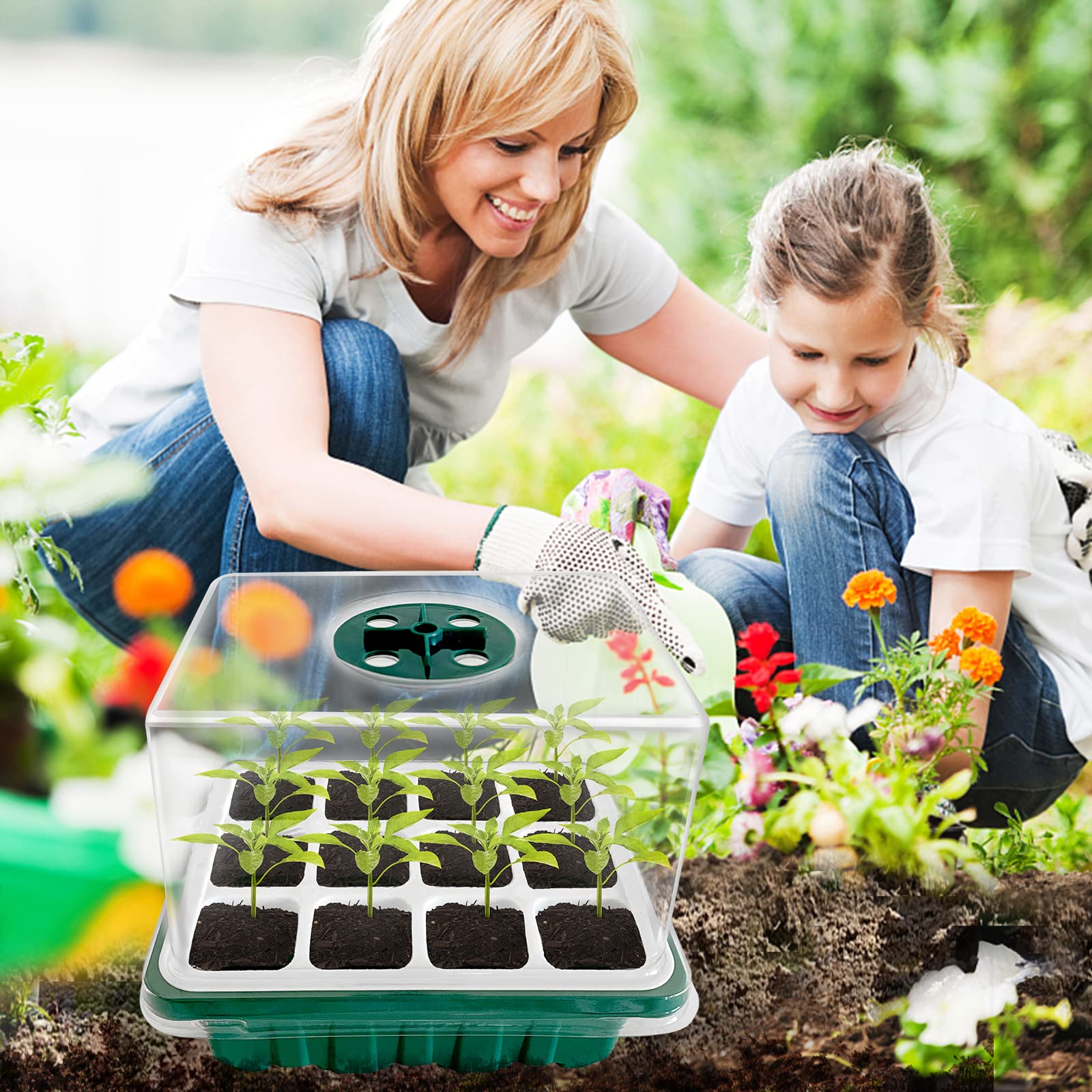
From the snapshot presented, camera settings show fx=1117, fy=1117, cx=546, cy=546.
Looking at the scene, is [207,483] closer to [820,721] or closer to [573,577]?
[573,577]

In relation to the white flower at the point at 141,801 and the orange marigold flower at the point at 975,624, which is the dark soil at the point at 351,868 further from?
the orange marigold flower at the point at 975,624

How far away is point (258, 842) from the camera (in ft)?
3.05

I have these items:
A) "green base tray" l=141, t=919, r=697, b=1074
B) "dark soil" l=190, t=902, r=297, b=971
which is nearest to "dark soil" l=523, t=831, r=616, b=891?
"green base tray" l=141, t=919, r=697, b=1074

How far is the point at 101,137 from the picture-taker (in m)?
2.73

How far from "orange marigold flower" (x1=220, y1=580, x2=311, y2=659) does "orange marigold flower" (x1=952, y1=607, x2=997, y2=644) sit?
701 millimetres

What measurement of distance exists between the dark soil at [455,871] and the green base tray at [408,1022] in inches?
4.3

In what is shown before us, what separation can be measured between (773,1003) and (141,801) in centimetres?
59

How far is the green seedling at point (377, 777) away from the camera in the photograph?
3.11ft

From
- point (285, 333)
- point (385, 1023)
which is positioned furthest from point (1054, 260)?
point (385, 1023)

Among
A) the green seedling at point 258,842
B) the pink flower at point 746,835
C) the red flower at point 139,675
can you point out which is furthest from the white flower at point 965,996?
the red flower at point 139,675

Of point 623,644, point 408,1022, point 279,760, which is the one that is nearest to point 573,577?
point 623,644

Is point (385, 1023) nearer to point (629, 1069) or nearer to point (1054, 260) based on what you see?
point (629, 1069)

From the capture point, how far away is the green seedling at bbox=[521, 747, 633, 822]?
0.94m

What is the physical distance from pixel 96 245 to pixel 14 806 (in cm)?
220
